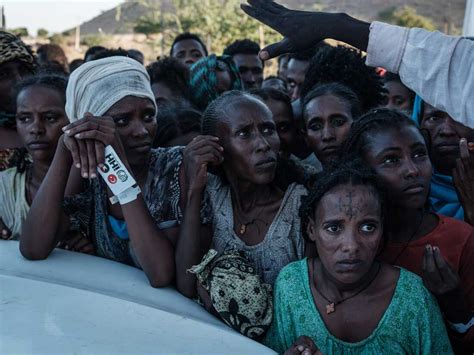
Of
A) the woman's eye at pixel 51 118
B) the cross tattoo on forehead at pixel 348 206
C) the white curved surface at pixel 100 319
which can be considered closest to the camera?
the white curved surface at pixel 100 319

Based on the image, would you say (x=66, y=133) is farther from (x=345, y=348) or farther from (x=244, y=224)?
(x=345, y=348)

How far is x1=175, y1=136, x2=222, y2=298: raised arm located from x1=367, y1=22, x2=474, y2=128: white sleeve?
2.64 ft

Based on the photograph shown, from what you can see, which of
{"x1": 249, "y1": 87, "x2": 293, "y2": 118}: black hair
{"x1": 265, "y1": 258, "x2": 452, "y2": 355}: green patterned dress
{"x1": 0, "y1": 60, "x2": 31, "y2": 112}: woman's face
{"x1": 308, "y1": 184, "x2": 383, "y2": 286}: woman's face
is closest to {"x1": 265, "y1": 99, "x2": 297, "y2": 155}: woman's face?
{"x1": 249, "y1": 87, "x2": 293, "y2": 118}: black hair

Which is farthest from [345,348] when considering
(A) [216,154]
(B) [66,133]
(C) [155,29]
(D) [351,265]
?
(C) [155,29]

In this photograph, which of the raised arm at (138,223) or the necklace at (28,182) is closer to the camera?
the raised arm at (138,223)

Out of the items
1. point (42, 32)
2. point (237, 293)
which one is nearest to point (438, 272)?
point (237, 293)

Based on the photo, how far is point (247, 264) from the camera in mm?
2264

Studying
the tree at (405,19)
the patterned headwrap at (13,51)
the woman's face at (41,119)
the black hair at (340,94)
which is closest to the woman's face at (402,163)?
the black hair at (340,94)

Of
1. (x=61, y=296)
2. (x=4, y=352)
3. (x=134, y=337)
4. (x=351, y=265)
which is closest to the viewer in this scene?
(x=4, y=352)

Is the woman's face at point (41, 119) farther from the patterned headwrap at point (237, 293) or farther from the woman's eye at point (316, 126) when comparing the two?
the woman's eye at point (316, 126)

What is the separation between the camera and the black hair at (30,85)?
3.02 metres

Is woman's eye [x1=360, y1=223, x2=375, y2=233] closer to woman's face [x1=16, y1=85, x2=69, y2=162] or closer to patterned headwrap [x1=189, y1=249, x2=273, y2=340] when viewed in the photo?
patterned headwrap [x1=189, y1=249, x2=273, y2=340]

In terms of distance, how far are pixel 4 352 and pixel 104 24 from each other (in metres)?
44.8

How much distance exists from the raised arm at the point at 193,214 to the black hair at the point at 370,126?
556mm
